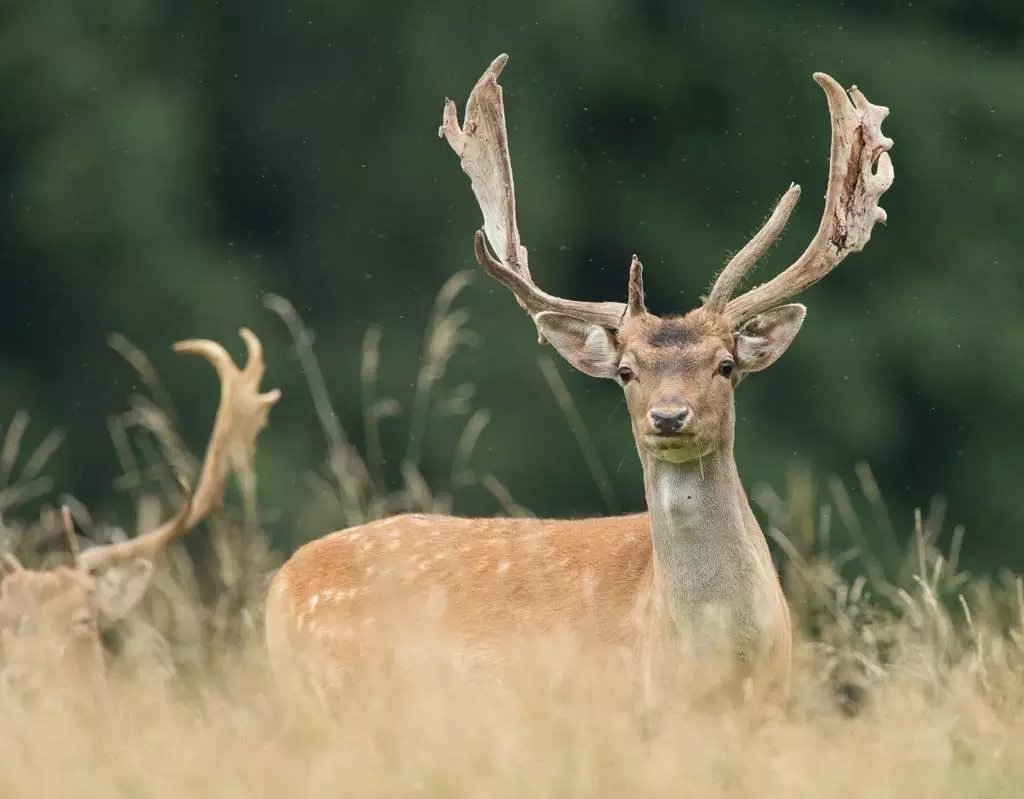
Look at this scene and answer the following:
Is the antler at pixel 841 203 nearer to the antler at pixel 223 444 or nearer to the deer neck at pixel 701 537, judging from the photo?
the deer neck at pixel 701 537

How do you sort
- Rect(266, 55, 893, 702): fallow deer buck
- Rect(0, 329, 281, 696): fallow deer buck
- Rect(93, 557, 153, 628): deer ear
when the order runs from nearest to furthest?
Rect(266, 55, 893, 702): fallow deer buck → Rect(0, 329, 281, 696): fallow deer buck → Rect(93, 557, 153, 628): deer ear

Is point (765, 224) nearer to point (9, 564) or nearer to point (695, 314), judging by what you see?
point (695, 314)

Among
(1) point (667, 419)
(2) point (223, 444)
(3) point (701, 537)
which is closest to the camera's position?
(1) point (667, 419)

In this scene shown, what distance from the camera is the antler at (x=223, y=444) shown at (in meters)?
8.05

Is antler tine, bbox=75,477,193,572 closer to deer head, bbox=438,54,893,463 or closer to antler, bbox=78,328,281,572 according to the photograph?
antler, bbox=78,328,281,572

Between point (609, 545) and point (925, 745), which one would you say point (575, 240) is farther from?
point (925, 745)

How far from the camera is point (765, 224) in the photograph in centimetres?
588

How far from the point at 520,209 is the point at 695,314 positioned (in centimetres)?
802

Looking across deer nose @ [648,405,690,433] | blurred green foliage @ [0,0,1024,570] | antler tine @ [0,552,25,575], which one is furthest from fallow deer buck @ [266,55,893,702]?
blurred green foliage @ [0,0,1024,570]

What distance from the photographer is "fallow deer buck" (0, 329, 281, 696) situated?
6.31 m

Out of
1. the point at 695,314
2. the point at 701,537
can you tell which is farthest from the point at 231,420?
the point at 701,537

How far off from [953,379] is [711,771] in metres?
10.6

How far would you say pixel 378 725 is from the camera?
431 cm

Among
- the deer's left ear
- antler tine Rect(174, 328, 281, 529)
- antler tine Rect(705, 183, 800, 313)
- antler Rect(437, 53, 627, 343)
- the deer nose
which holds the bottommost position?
antler tine Rect(174, 328, 281, 529)
